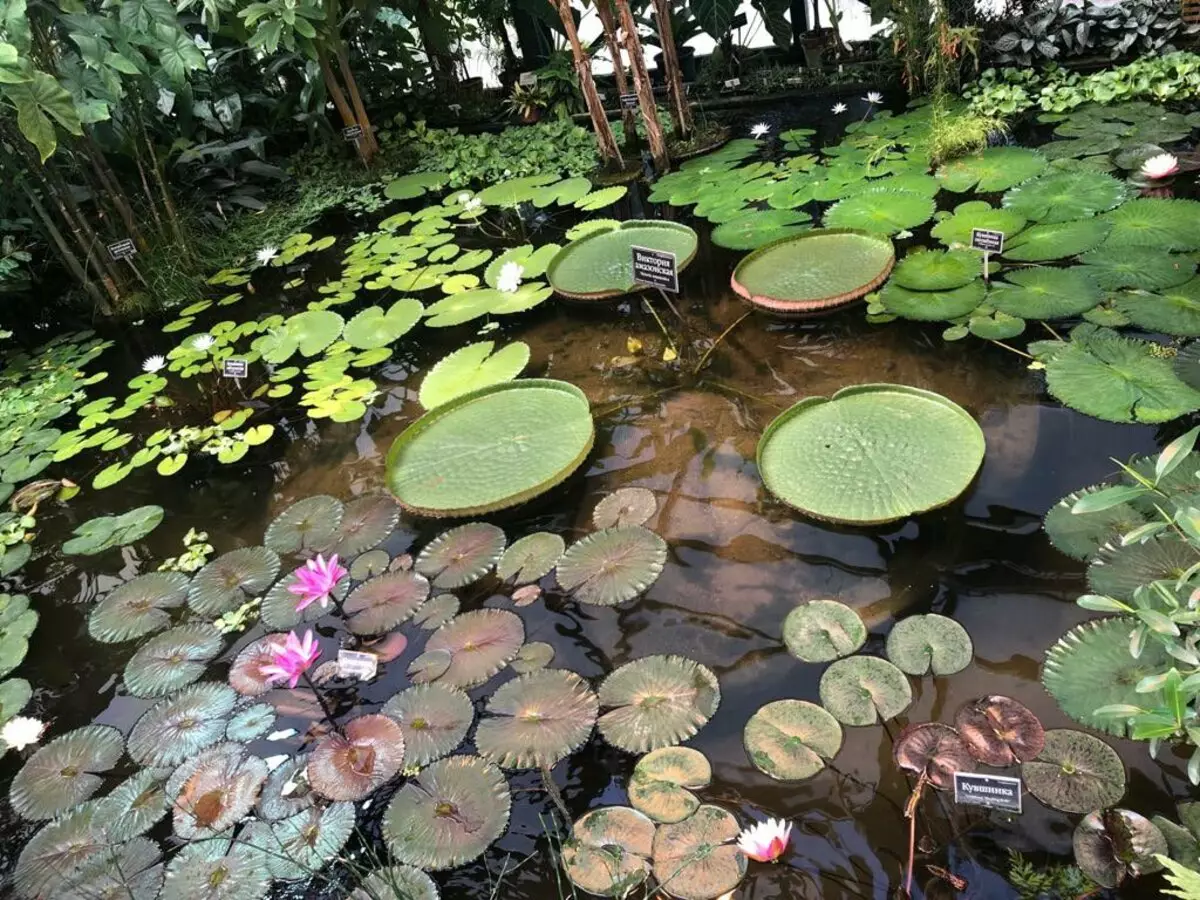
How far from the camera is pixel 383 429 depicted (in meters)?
3.04

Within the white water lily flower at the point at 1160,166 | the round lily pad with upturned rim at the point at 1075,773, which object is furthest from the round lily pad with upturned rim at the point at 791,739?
the white water lily flower at the point at 1160,166

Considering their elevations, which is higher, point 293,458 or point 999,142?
point 999,142

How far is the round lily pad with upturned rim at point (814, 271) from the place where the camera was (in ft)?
9.70

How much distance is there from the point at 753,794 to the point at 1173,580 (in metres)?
1.00

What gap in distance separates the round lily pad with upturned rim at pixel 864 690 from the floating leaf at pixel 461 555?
101 cm

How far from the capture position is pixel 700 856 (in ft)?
5.10

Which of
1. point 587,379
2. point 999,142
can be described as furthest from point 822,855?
point 999,142

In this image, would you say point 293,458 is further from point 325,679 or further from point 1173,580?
point 1173,580

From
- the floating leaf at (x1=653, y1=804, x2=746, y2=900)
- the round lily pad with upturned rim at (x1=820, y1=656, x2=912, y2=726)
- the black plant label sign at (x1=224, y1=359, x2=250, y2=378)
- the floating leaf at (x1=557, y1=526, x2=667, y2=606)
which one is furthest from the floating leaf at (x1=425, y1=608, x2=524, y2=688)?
the black plant label sign at (x1=224, y1=359, x2=250, y2=378)

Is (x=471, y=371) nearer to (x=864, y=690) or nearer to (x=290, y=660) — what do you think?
(x=290, y=660)

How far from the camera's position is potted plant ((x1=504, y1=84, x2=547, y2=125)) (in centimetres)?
548

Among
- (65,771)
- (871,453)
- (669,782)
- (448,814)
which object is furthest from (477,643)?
(871,453)

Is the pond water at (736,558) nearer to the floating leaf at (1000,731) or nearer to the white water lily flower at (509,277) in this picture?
the floating leaf at (1000,731)

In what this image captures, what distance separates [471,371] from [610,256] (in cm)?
91
